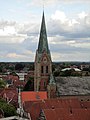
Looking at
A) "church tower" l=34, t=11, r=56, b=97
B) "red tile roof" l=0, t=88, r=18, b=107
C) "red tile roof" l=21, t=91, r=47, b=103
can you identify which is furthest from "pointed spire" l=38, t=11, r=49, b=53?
"red tile roof" l=0, t=88, r=18, b=107

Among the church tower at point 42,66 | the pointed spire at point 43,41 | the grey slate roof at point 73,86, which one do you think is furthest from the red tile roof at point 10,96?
the pointed spire at point 43,41

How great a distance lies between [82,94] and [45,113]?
2371 cm

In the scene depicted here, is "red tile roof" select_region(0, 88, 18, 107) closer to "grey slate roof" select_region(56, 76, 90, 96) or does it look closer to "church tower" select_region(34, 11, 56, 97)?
"church tower" select_region(34, 11, 56, 97)

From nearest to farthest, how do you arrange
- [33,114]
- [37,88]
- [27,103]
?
[33,114], [27,103], [37,88]

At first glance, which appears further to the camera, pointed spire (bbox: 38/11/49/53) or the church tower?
pointed spire (bbox: 38/11/49/53)

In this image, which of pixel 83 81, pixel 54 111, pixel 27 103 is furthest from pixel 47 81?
pixel 54 111

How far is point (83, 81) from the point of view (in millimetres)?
76875

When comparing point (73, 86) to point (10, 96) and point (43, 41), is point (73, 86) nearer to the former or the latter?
point (43, 41)

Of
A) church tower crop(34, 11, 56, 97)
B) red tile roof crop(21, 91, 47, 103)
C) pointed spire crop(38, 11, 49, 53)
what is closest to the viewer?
red tile roof crop(21, 91, 47, 103)

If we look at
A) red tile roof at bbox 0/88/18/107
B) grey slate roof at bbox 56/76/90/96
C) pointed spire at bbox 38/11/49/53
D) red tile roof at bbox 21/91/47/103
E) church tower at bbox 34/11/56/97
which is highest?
pointed spire at bbox 38/11/49/53

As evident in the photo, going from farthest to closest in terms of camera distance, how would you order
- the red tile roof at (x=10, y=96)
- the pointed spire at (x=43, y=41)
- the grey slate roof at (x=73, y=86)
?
the red tile roof at (x=10, y=96) → the pointed spire at (x=43, y=41) → the grey slate roof at (x=73, y=86)

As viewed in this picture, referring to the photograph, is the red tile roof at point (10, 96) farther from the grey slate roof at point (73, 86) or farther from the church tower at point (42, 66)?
the grey slate roof at point (73, 86)

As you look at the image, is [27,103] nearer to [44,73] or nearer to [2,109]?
[2,109]

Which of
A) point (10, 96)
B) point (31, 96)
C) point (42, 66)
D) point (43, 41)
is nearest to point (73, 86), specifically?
point (42, 66)
